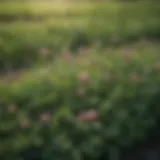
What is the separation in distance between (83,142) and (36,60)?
0.71 m

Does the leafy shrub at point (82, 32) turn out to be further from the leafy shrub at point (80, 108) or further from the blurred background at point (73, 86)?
the leafy shrub at point (80, 108)

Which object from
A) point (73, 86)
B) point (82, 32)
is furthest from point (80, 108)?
point (82, 32)

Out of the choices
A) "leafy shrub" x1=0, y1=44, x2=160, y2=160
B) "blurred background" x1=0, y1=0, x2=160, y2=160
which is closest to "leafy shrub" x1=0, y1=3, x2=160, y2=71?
"blurred background" x1=0, y1=0, x2=160, y2=160

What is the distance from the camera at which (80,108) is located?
94.1 inches

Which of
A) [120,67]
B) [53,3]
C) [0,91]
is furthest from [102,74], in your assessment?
[53,3]

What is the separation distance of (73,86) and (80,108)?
12 cm

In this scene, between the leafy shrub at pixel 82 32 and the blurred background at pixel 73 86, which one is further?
the leafy shrub at pixel 82 32

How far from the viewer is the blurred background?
2254mm

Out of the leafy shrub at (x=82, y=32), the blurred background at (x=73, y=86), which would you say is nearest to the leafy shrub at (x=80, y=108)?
the blurred background at (x=73, y=86)

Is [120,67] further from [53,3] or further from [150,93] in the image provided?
[53,3]

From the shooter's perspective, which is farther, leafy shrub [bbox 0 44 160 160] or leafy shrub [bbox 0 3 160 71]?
leafy shrub [bbox 0 3 160 71]

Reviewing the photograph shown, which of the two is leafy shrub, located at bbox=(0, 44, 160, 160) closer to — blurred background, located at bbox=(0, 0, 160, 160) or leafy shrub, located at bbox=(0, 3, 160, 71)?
blurred background, located at bbox=(0, 0, 160, 160)

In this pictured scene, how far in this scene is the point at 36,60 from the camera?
2807 millimetres

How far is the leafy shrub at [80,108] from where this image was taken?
2.23 meters
